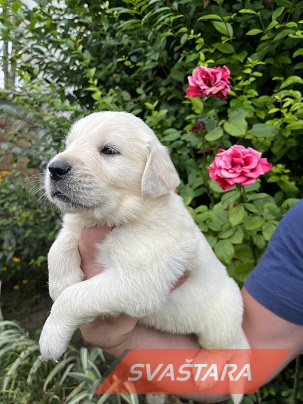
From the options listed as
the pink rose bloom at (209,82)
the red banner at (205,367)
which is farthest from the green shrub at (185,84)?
the red banner at (205,367)

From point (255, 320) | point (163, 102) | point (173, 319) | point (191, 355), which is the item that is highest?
point (163, 102)

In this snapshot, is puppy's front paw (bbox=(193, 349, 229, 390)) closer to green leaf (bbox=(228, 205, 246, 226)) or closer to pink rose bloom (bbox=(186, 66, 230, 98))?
green leaf (bbox=(228, 205, 246, 226))

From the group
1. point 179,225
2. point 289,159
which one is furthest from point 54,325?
point 289,159

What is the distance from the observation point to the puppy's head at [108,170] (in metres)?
1.22

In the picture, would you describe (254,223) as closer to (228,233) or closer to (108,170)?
(228,233)

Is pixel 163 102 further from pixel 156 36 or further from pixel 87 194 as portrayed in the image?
pixel 87 194

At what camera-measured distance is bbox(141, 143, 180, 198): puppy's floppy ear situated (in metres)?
1.29

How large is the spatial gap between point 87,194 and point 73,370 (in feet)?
6.92

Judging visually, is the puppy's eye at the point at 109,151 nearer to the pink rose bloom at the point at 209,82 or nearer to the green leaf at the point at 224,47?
the pink rose bloom at the point at 209,82

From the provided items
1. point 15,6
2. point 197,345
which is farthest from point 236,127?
point 15,6

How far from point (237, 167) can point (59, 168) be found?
0.96 m

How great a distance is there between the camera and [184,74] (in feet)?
8.98

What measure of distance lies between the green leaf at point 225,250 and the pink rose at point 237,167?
34cm

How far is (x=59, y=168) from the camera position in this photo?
120cm
